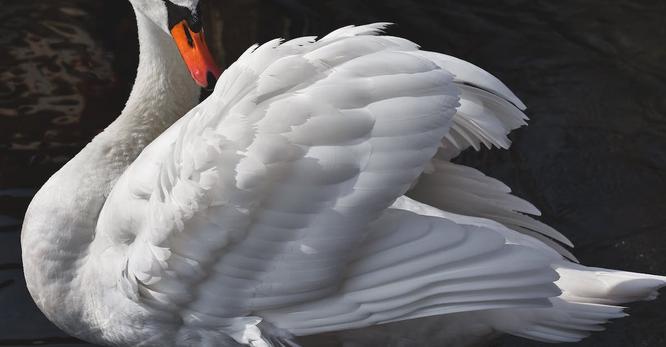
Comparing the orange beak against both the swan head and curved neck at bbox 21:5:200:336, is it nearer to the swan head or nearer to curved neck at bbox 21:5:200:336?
the swan head

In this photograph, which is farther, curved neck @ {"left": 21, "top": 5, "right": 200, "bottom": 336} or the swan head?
curved neck @ {"left": 21, "top": 5, "right": 200, "bottom": 336}

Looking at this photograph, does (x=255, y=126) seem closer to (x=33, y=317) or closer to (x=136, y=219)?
(x=136, y=219)

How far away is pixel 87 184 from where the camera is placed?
A: 4133mm

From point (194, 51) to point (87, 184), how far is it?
2.31ft

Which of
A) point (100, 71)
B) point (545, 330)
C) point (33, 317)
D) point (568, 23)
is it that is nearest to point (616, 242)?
point (545, 330)

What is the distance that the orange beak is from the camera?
3896 millimetres

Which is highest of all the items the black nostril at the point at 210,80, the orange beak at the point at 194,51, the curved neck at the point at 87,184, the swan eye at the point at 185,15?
the swan eye at the point at 185,15

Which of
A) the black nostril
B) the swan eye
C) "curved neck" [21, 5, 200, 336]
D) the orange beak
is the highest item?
the swan eye

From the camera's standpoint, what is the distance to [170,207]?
352 cm

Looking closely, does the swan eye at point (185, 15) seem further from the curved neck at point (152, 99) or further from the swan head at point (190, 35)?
the curved neck at point (152, 99)

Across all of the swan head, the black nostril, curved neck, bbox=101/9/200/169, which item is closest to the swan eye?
the swan head

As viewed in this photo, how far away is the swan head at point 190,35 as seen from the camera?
3.87 metres

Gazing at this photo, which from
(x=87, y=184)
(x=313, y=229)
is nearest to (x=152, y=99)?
(x=87, y=184)

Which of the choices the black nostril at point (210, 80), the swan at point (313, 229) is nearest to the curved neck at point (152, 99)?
the swan at point (313, 229)
